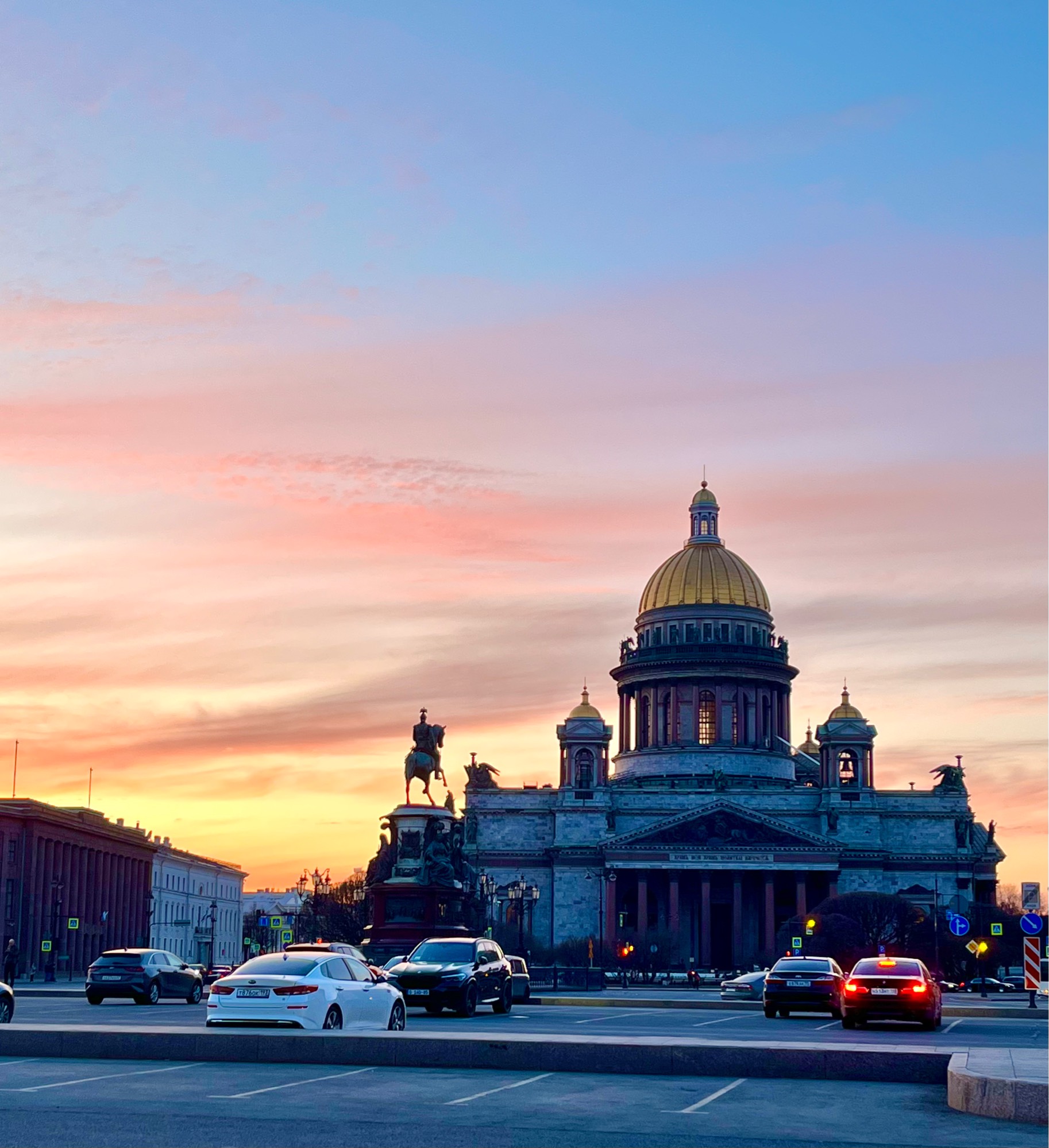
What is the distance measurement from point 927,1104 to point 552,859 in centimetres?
12125

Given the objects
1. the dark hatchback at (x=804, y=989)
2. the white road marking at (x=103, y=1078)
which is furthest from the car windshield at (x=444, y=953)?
the white road marking at (x=103, y=1078)

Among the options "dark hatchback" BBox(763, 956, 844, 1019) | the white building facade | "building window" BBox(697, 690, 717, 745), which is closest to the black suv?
"dark hatchback" BBox(763, 956, 844, 1019)

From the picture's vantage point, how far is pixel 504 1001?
36906 mm

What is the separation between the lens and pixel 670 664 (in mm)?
144750

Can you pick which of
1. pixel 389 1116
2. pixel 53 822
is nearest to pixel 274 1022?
pixel 389 1116

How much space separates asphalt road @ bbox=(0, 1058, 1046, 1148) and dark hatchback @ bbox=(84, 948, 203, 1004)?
22318mm

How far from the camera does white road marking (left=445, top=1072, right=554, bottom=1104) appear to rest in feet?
62.1

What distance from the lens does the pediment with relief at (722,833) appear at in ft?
440

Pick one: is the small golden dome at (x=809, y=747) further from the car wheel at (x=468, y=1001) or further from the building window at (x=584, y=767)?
the car wheel at (x=468, y=1001)

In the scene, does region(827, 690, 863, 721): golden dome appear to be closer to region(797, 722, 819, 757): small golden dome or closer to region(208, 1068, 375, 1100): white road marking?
region(797, 722, 819, 757): small golden dome

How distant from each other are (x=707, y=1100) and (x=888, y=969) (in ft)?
58.1

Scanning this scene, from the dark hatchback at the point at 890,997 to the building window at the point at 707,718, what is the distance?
4303 inches

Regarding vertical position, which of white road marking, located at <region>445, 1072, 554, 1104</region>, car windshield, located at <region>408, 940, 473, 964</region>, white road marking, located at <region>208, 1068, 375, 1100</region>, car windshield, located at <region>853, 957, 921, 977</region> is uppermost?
car windshield, located at <region>408, 940, 473, 964</region>

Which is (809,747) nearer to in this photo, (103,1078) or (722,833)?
(722,833)
